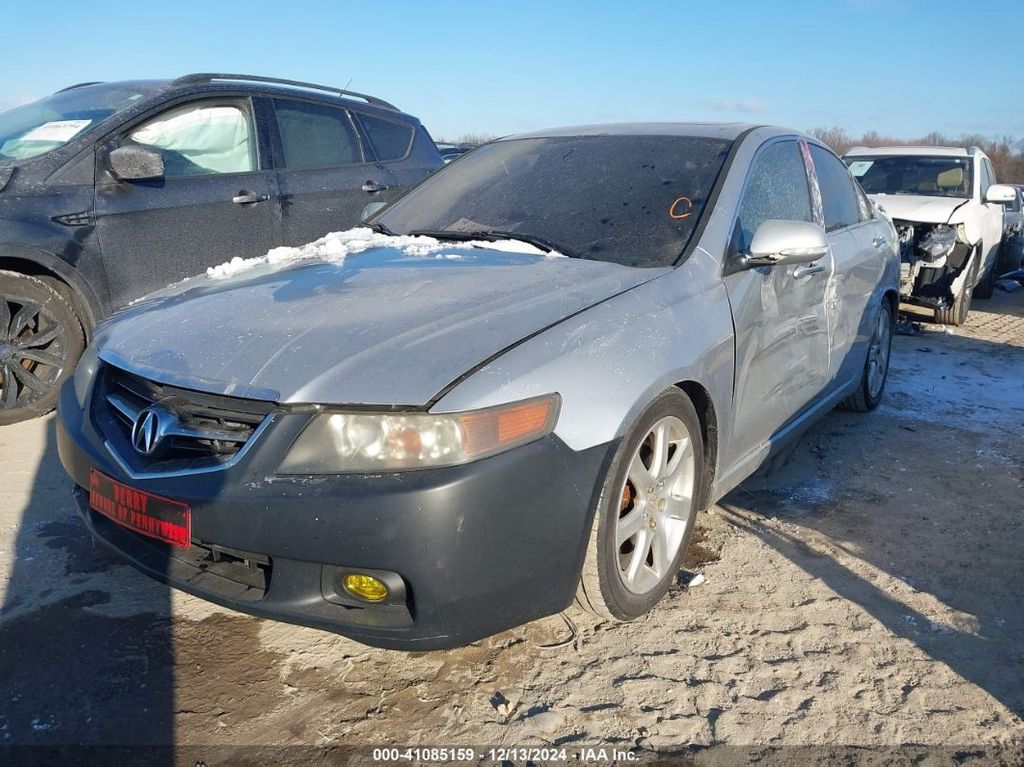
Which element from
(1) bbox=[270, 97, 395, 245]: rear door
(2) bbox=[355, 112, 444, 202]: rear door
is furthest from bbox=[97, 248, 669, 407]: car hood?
(2) bbox=[355, 112, 444, 202]: rear door

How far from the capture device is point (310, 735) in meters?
2.26

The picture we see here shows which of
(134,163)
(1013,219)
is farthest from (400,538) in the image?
(1013,219)

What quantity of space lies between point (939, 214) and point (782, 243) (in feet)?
18.9

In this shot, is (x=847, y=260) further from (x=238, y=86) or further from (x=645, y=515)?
(x=238, y=86)

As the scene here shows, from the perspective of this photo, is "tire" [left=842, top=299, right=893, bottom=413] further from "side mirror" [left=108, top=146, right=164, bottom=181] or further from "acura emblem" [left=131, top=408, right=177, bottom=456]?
"side mirror" [left=108, top=146, right=164, bottom=181]

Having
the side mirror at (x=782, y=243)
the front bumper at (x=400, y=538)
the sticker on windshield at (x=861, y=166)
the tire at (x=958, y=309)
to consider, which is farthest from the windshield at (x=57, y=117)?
the sticker on windshield at (x=861, y=166)

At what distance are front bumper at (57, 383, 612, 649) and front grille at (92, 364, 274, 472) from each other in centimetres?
6

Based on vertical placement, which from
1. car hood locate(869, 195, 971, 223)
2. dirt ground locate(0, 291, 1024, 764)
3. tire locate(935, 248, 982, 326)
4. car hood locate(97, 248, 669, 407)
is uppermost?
car hood locate(869, 195, 971, 223)

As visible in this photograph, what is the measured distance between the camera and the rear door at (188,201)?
4613mm

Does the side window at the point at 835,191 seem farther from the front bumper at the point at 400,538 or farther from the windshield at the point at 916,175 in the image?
the windshield at the point at 916,175

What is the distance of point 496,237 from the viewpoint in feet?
11.0

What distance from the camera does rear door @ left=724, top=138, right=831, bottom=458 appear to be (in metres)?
3.16

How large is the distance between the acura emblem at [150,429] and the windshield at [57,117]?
2.91 m

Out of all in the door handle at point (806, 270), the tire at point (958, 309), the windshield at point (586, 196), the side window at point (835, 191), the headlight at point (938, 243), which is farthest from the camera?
the tire at point (958, 309)
